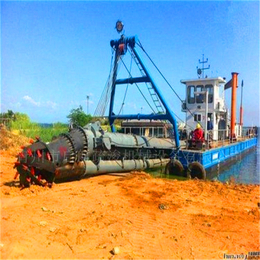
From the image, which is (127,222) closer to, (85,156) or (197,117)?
(85,156)

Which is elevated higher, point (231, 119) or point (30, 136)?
point (231, 119)

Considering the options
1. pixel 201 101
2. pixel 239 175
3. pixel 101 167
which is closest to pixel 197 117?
pixel 201 101

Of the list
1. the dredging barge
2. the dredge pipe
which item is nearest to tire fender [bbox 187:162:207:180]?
the dredging barge

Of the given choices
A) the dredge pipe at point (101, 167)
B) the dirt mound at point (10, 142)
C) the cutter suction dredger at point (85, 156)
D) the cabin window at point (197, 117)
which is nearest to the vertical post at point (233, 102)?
the cabin window at point (197, 117)

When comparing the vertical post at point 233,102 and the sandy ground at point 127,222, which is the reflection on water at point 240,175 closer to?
the vertical post at point 233,102

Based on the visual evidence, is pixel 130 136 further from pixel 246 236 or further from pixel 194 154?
pixel 246 236

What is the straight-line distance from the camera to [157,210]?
7098 mm

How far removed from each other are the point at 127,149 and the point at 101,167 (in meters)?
2.47

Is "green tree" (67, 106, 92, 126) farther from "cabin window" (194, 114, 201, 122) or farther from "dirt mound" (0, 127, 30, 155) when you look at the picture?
"cabin window" (194, 114, 201, 122)

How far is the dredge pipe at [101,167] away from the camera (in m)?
9.94

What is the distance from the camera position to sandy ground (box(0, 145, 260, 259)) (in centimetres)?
488

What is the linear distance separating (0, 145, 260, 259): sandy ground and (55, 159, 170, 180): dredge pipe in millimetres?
601

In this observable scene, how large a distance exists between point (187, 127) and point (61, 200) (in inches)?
525

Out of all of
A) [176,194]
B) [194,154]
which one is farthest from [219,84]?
[176,194]
